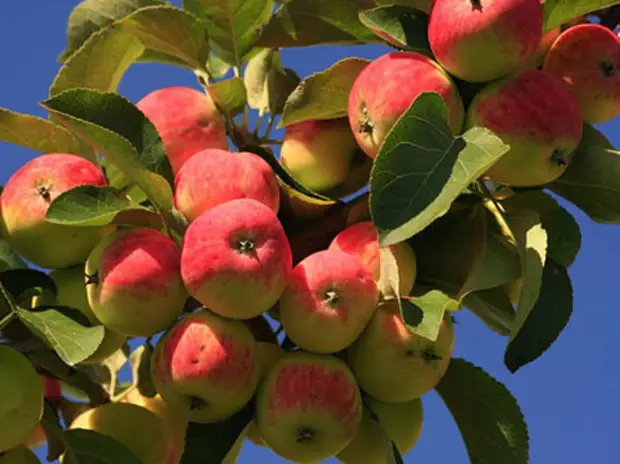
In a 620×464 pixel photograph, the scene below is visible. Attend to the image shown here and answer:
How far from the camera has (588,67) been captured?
4.95 ft

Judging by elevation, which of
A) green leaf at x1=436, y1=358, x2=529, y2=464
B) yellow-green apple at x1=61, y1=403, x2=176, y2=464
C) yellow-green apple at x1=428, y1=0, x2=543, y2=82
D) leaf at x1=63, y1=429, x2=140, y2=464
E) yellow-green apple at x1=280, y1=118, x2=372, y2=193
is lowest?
green leaf at x1=436, y1=358, x2=529, y2=464

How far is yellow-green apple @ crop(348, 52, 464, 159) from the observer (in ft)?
4.60

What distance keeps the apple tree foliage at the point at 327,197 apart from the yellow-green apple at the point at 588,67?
0.04 m

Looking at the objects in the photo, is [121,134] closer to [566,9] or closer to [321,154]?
[321,154]

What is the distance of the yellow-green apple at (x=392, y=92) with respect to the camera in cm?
140

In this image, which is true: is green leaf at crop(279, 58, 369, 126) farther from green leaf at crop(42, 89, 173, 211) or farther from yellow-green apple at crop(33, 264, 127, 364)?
yellow-green apple at crop(33, 264, 127, 364)

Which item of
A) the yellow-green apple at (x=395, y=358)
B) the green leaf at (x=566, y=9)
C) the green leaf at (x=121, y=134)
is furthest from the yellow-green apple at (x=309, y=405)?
the green leaf at (x=566, y=9)

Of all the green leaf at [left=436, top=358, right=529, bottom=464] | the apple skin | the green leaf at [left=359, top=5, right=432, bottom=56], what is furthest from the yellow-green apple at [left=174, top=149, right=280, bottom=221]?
the green leaf at [left=436, top=358, right=529, bottom=464]

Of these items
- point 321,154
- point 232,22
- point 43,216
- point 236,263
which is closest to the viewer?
point 236,263

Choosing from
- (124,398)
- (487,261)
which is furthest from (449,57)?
(124,398)

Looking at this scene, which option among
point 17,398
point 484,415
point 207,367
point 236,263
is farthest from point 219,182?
point 484,415

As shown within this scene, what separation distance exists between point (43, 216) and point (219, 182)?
23 cm

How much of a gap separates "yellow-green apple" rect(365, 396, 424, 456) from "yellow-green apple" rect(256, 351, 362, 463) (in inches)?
3.3

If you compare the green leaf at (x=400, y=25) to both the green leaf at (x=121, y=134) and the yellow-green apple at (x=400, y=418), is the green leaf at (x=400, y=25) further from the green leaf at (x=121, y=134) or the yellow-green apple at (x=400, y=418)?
the yellow-green apple at (x=400, y=418)
